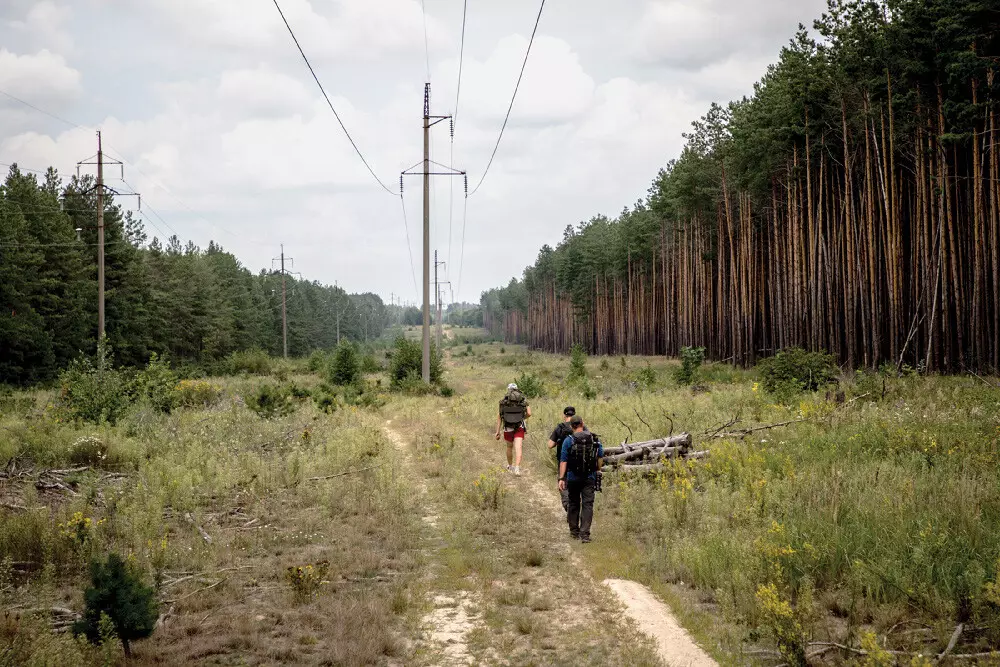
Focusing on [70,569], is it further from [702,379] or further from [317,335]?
[317,335]

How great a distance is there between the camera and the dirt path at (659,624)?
5359mm

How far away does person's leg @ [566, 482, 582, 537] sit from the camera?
9.08 meters

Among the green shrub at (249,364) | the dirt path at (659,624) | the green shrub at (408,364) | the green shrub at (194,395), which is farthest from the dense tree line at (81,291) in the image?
the dirt path at (659,624)

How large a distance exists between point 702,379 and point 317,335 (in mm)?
104221

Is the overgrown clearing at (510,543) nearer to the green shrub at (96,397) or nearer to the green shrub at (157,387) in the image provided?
the green shrub at (96,397)

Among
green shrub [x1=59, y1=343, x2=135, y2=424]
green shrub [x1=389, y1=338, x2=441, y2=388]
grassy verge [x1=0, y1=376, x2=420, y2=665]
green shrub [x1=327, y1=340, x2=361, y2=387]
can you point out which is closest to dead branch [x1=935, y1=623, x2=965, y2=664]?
grassy verge [x1=0, y1=376, x2=420, y2=665]

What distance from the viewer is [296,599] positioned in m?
6.46

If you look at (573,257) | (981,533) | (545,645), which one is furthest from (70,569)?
(573,257)

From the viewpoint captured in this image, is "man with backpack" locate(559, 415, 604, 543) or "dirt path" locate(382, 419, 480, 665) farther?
"man with backpack" locate(559, 415, 604, 543)

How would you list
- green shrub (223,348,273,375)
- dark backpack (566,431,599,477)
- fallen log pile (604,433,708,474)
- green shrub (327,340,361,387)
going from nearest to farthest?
dark backpack (566,431,599,477) < fallen log pile (604,433,708,474) < green shrub (327,340,361,387) < green shrub (223,348,273,375)

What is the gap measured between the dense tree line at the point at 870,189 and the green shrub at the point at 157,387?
77.5 feet

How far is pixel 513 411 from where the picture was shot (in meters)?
13.4

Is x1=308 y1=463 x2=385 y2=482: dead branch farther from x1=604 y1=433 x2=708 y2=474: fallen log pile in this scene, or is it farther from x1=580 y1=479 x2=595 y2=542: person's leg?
x1=580 y1=479 x2=595 y2=542: person's leg

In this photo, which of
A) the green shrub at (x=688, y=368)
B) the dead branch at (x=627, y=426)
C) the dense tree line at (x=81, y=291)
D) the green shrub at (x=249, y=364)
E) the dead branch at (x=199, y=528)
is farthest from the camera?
the green shrub at (x=249, y=364)
